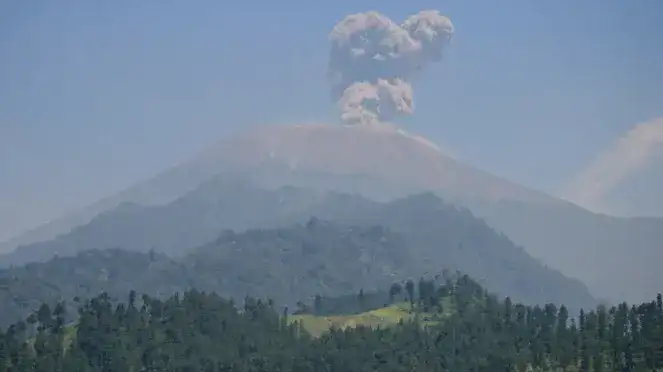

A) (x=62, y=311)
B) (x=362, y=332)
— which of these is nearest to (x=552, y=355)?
(x=362, y=332)

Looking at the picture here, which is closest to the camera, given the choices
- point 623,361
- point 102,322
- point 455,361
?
point 623,361

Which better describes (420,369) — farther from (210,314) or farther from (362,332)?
(210,314)

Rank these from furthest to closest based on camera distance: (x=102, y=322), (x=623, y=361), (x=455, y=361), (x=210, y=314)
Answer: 1. (x=210, y=314)
2. (x=102, y=322)
3. (x=455, y=361)
4. (x=623, y=361)

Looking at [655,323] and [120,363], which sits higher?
[655,323]

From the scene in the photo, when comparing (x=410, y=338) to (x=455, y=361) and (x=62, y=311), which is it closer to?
(x=455, y=361)

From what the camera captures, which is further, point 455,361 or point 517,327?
point 517,327

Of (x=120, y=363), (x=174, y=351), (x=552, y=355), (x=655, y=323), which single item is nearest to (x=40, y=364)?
(x=120, y=363)
